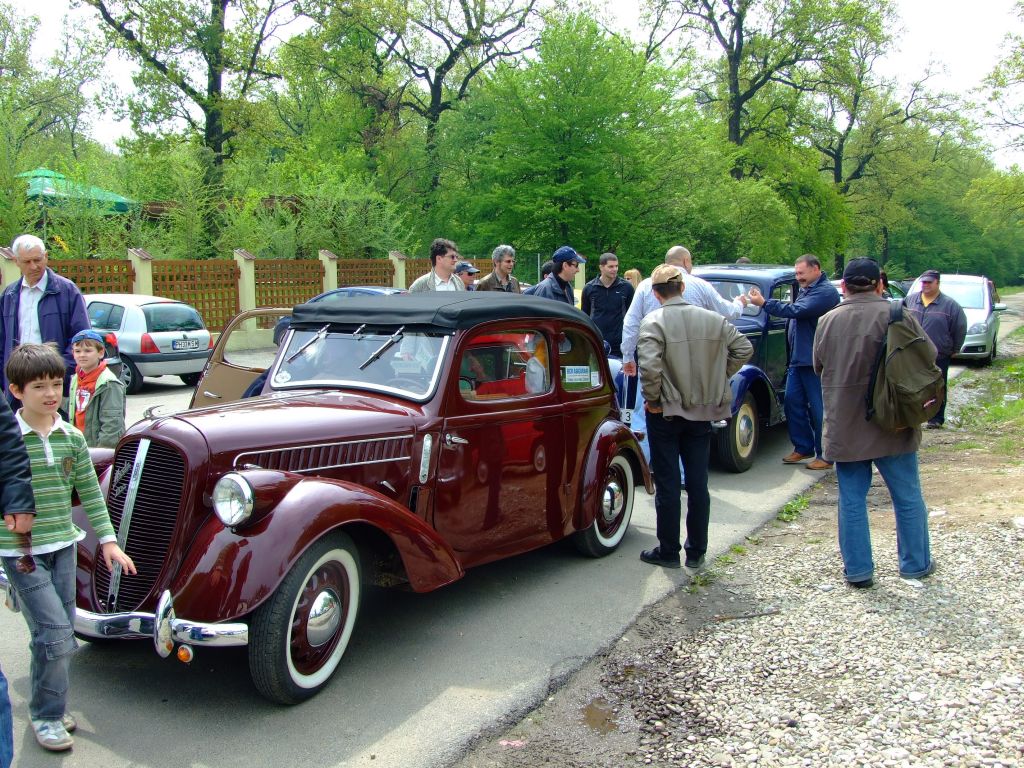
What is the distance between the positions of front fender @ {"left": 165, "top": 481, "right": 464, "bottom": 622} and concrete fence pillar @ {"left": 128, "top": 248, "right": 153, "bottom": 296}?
54.5 ft

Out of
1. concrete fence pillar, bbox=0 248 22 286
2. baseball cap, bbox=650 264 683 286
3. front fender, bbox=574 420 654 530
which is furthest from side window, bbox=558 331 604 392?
concrete fence pillar, bbox=0 248 22 286

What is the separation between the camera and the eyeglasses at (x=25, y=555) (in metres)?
A: 2.96

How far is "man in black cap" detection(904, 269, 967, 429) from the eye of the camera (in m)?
10.0

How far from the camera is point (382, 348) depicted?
15.2ft

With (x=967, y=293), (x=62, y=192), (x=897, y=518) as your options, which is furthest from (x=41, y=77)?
(x=897, y=518)

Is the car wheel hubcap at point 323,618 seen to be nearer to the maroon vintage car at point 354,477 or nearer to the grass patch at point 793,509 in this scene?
the maroon vintage car at point 354,477

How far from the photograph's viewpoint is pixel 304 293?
22.9 meters

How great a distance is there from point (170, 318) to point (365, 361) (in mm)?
10306

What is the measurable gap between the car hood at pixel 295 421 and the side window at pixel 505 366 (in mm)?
468

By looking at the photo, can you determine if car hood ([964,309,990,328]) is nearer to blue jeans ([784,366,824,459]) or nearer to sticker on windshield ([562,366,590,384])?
blue jeans ([784,366,824,459])

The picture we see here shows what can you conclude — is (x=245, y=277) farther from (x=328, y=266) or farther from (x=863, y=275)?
(x=863, y=275)

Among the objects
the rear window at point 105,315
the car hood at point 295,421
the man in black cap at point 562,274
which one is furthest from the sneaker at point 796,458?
the rear window at point 105,315

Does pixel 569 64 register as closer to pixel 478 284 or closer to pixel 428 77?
pixel 428 77

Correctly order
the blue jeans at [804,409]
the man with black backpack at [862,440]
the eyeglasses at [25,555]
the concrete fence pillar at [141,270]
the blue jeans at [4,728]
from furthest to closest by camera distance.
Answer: the concrete fence pillar at [141,270] < the blue jeans at [804,409] < the man with black backpack at [862,440] < the eyeglasses at [25,555] < the blue jeans at [4,728]
